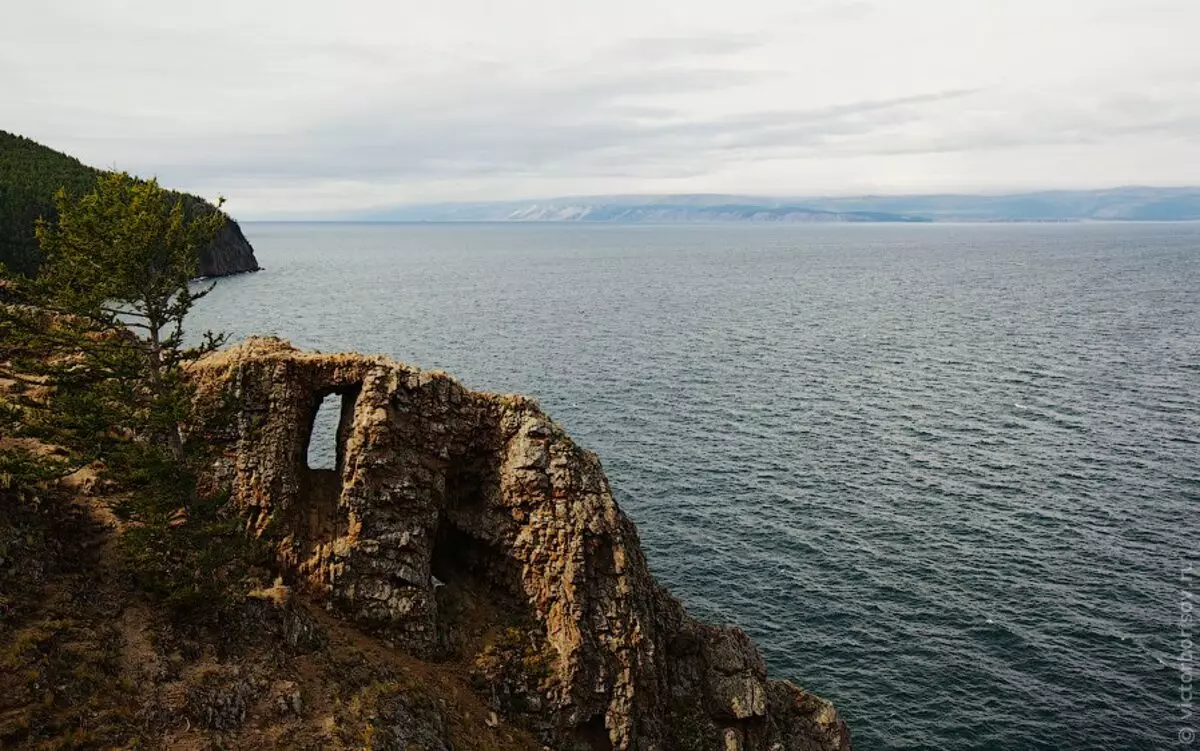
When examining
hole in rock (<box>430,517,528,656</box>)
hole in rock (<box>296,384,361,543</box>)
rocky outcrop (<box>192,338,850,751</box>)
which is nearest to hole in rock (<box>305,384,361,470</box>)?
hole in rock (<box>296,384,361,543</box>)

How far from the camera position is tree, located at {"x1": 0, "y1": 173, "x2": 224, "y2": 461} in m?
30.7

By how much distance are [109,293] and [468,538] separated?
71.3 feet

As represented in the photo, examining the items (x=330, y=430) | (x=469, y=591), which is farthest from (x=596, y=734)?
(x=330, y=430)

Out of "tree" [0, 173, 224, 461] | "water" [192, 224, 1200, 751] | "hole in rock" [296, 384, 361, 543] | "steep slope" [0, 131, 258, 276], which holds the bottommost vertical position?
"water" [192, 224, 1200, 751]

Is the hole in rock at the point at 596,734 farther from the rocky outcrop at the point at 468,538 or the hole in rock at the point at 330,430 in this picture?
the hole in rock at the point at 330,430

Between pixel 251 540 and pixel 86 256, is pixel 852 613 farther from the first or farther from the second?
pixel 86 256

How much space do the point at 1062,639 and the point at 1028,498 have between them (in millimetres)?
23361

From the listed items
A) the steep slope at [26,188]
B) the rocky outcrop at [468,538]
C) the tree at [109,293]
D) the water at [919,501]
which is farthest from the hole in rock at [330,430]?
the steep slope at [26,188]

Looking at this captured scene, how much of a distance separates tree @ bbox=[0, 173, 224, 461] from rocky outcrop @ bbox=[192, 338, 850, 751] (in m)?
4.03

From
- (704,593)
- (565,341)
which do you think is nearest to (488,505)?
(704,593)

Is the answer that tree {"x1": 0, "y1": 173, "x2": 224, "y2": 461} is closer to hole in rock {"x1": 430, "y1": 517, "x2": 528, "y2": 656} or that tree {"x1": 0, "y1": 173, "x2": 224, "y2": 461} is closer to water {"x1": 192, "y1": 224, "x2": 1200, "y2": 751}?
hole in rock {"x1": 430, "y1": 517, "x2": 528, "y2": 656}

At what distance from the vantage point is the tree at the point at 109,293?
30719 millimetres

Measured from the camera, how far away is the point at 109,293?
31.6 meters

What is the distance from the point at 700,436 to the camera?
9712cm
